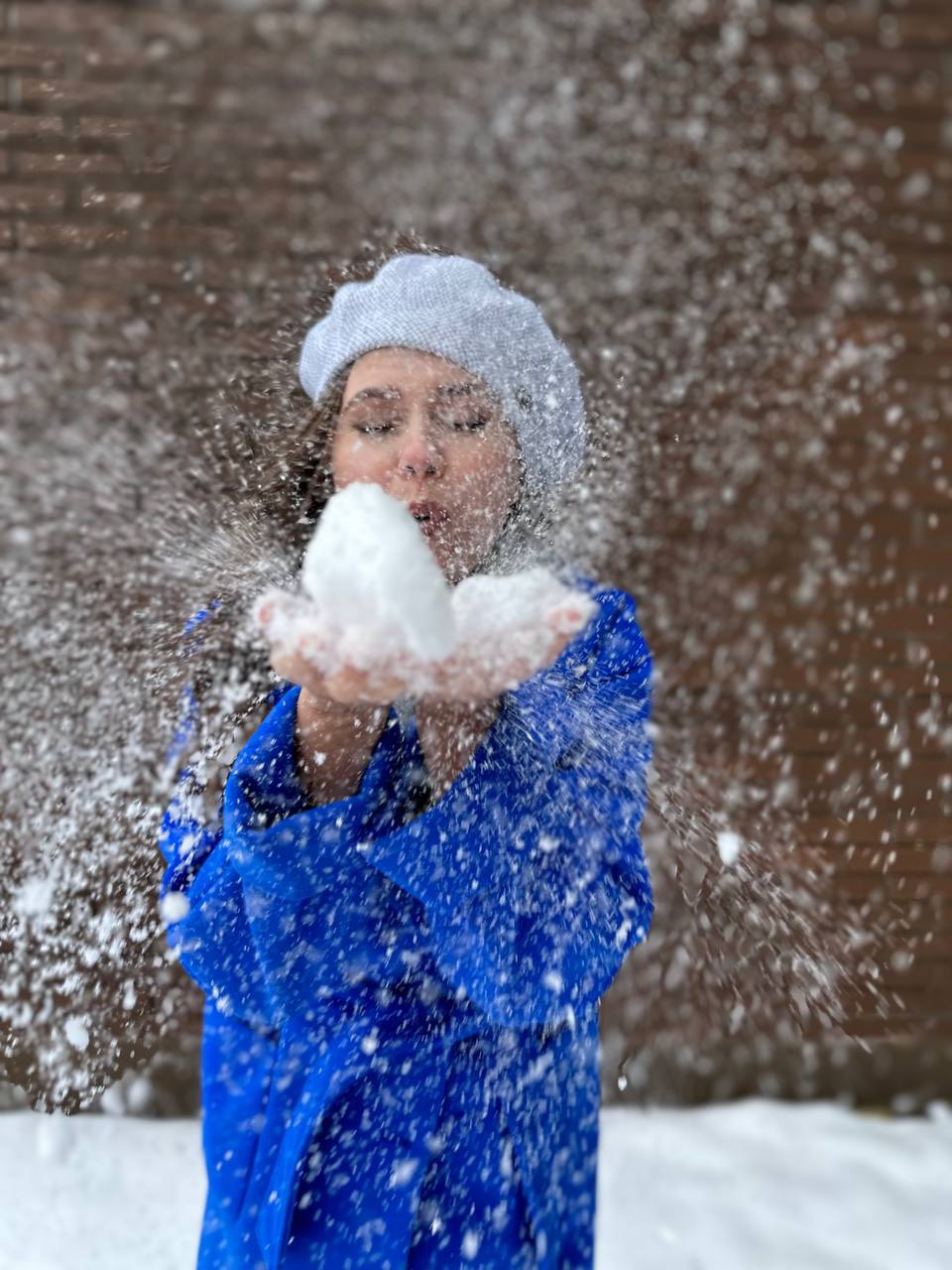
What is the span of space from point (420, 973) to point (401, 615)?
1.45 feet

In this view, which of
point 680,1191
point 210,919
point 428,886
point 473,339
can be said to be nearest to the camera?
point 428,886

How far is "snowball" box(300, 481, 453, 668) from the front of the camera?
0.71 meters

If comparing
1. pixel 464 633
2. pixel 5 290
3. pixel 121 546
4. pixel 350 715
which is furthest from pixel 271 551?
pixel 5 290

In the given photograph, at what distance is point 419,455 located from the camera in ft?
3.24

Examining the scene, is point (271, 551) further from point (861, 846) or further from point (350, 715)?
point (861, 846)

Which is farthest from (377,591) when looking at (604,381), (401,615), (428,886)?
(604,381)

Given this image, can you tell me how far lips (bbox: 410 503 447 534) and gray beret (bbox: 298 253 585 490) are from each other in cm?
17

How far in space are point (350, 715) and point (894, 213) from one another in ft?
7.08

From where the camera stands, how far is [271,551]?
1.27 meters

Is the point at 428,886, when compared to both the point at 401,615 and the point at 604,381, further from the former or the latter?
the point at 604,381

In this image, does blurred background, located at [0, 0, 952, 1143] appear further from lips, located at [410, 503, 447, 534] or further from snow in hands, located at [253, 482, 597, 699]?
snow in hands, located at [253, 482, 597, 699]

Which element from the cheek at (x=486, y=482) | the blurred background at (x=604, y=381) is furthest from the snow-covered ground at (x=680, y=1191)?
the cheek at (x=486, y=482)

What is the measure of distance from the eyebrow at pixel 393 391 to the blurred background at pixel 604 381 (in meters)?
1.08

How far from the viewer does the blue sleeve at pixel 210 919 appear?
38.6 inches
